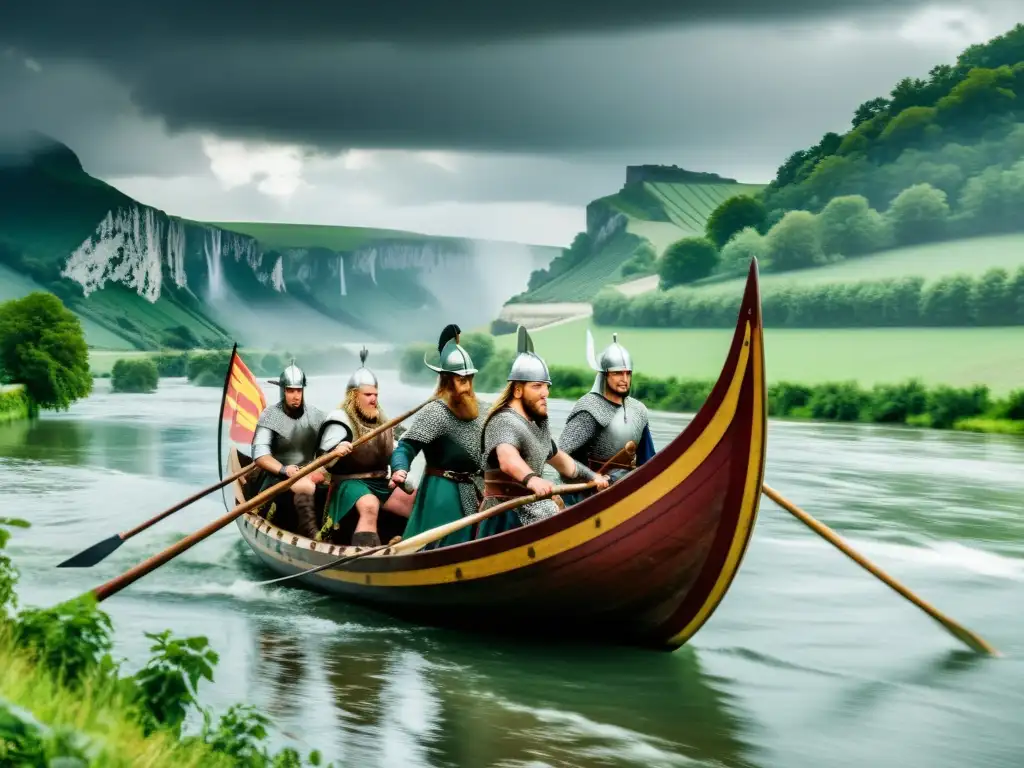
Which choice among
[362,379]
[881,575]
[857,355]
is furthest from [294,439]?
[857,355]

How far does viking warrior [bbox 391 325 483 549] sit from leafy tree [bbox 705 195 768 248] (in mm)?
64114

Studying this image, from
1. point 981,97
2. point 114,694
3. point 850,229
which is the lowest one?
point 114,694

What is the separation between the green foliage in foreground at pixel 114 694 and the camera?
3.79 m

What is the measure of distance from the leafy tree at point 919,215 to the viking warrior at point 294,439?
54323mm

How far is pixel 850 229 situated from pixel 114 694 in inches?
2341

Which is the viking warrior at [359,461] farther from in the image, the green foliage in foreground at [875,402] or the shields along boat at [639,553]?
the green foliage in foreground at [875,402]

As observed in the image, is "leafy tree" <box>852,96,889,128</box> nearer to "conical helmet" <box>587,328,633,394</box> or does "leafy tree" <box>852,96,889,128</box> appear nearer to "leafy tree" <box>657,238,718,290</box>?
"leafy tree" <box>657,238,718,290</box>

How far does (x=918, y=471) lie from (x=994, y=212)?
4104 centimetres

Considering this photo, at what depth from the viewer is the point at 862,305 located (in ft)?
168

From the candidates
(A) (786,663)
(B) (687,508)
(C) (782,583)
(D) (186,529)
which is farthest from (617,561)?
(D) (186,529)

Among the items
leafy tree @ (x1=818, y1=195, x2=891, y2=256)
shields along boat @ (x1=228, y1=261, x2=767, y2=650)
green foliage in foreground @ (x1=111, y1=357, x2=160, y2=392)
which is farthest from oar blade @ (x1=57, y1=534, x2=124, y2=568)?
leafy tree @ (x1=818, y1=195, x2=891, y2=256)

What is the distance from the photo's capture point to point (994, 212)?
59.0 metres

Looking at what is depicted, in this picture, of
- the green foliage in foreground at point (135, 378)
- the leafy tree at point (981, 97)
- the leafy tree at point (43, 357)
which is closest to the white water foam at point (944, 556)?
the leafy tree at point (43, 357)

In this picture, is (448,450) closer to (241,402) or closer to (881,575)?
(881,575)
